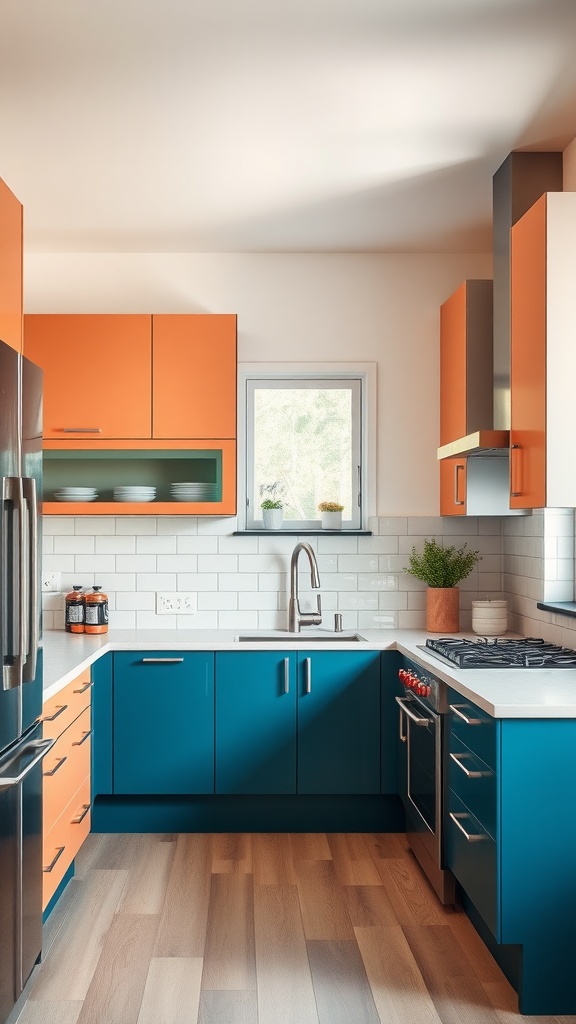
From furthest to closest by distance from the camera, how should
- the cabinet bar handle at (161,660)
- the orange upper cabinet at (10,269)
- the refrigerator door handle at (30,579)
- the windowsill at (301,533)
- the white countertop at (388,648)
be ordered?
1. the windowsill at (301,533)
2. the cabinet bar handle at (161,660)
3. the orange upper cabinet at (10,269)
4. the white countertop at (388,648)
5. the refrigerator door handle at (30,579)

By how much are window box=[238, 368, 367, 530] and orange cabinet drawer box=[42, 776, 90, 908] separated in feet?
5.42

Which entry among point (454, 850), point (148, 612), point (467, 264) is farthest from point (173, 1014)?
point (467, 264)

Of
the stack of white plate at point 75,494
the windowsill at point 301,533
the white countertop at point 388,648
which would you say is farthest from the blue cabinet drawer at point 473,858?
the stack of white plate at point 75,494

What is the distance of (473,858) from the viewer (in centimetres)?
266

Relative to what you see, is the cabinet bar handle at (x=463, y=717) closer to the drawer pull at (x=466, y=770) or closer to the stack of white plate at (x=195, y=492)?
the drawer pull at (x=466, y=770)

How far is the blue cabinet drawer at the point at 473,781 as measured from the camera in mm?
2446

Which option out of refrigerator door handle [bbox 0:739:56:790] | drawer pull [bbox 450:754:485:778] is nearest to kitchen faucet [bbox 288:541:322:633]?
drawer pull [bbox 450:754:485:778]

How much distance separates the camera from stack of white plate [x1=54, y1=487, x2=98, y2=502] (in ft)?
13.7

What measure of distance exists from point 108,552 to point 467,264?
7.80ft

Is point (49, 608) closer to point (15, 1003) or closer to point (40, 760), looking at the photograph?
point (40, 760)

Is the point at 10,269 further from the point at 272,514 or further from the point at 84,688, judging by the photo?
the point at 272,514

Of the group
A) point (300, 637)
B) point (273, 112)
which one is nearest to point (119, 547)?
point (300, 637)

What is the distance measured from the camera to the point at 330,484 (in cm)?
449

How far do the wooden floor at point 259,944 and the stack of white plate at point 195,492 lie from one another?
1.57m
